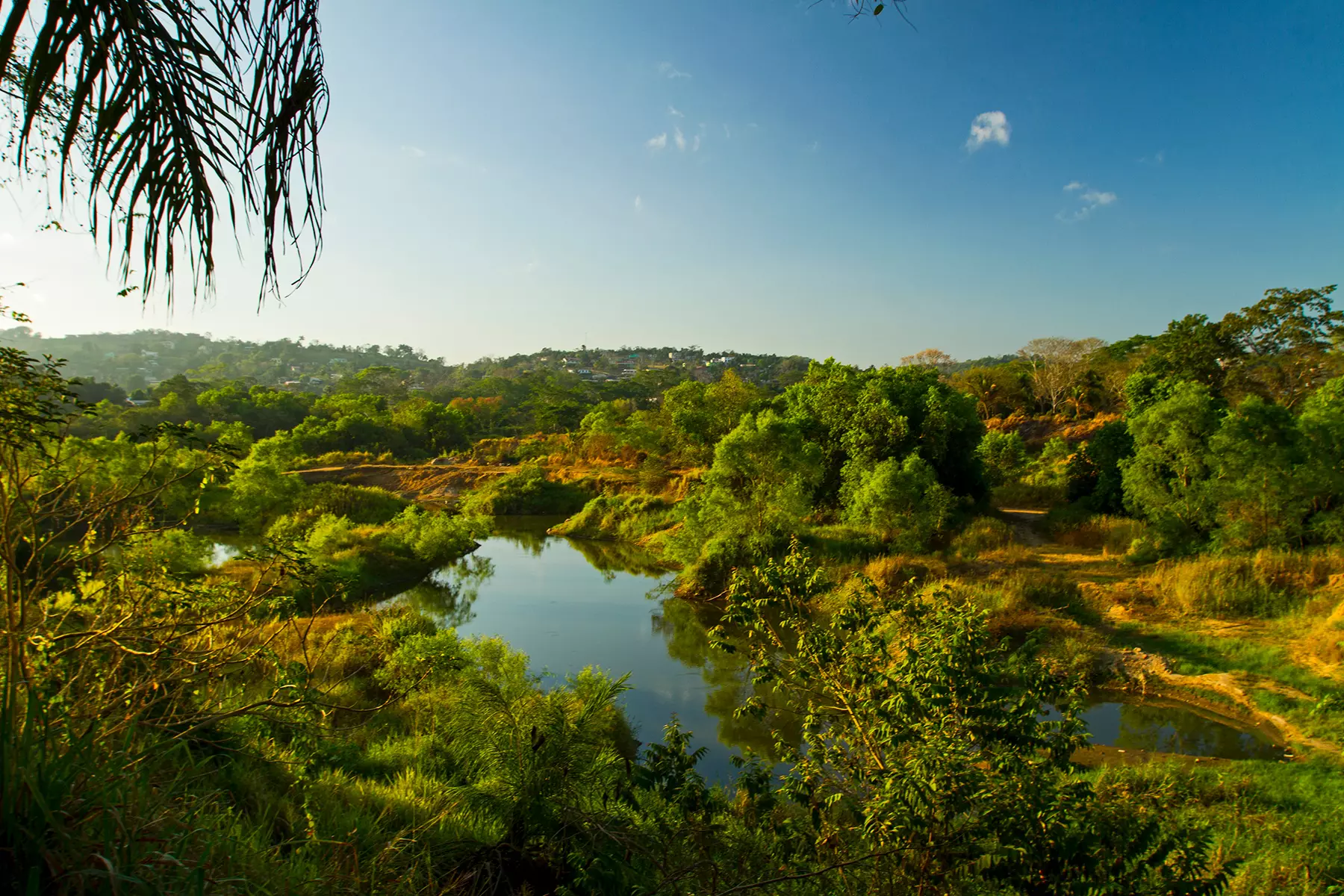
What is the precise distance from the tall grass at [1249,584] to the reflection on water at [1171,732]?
3214 millimetres

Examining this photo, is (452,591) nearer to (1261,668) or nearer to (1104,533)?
(1261,668)

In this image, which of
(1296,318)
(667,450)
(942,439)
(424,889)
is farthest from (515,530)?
(1296,318)

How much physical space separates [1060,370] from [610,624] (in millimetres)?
31115

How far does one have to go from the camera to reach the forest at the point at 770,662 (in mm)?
2098

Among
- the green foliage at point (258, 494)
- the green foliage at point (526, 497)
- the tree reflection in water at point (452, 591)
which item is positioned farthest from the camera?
the green foliage at point (526, 497)

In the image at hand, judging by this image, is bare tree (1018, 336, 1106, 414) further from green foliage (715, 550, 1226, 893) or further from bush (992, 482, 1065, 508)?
green foliage (715, 550, 1226, 893)

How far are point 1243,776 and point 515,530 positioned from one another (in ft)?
76.4

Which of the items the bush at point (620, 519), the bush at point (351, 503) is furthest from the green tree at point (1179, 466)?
the bush at point (351, 503)

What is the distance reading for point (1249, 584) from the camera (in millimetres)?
11758

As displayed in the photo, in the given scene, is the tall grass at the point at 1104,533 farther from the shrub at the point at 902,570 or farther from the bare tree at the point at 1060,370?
the bare tree at the point at 1060,370

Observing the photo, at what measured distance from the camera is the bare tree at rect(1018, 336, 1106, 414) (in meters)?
34.2

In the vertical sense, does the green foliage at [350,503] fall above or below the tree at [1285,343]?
below

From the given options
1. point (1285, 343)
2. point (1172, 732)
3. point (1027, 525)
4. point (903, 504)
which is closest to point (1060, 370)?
point (1285, 343)

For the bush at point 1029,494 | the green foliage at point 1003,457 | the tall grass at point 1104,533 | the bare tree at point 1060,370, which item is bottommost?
the tall grass at point 1104,533
